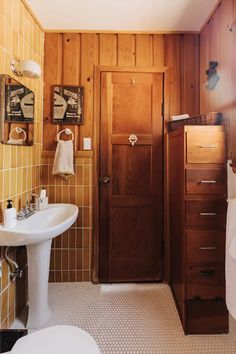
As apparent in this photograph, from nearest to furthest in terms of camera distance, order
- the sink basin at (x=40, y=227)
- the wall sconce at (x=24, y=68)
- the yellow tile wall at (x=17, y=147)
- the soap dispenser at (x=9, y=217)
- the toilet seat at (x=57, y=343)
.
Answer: the toilet seat at (x=57, y=343) < the sink basin at (x=40, y=227) < the soap dispenser at (x=9, y=217) < the yellow tile wall at (x=17, y=147) < the wall sconce at (x=24, y=68)

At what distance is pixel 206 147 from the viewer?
1.72 metres

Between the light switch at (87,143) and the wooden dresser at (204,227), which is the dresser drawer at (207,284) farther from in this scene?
the light switch at (87,143)

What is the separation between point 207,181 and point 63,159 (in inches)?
48.2

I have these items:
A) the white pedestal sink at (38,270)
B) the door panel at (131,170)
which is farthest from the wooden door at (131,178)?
the white pedestal sink at (38,270)

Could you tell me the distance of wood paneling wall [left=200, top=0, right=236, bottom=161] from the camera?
1.74m

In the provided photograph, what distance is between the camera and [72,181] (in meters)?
2.36

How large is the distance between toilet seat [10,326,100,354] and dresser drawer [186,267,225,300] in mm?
934

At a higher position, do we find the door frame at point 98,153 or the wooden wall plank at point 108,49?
the wooden wall plank at point 108,49

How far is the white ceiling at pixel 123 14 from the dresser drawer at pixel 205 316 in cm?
226

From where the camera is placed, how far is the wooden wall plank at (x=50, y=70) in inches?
92.5

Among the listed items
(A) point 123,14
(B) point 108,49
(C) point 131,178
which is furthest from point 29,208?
(A) point 123,14

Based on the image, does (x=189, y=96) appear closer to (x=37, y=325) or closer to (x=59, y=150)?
(x=59, y=150)

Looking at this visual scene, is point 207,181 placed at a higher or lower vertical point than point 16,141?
lower

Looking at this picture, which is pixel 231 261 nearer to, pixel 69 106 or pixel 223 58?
pixel 223 58
